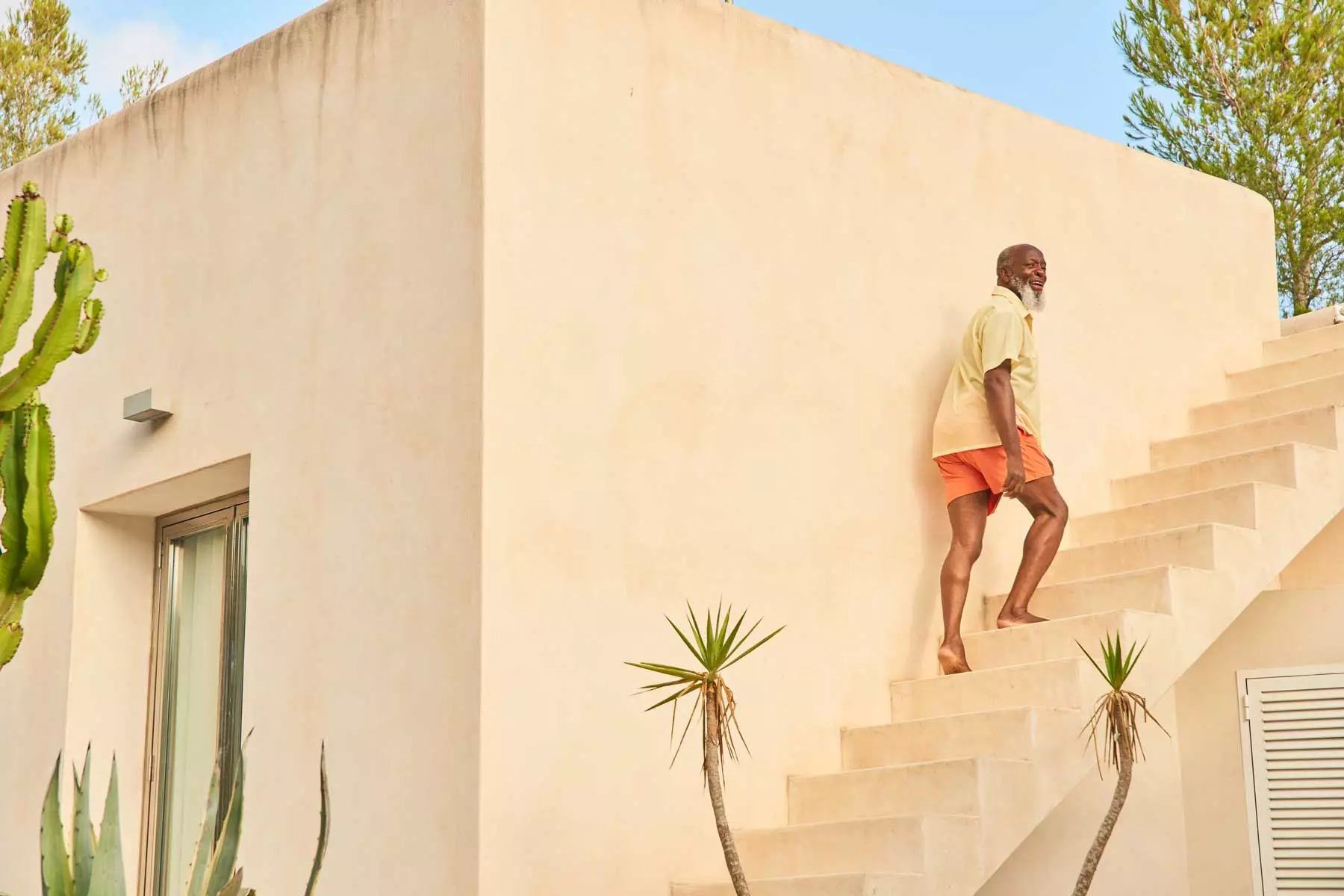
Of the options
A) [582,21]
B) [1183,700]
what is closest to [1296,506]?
[1183,700]

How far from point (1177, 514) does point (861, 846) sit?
9.24 ft

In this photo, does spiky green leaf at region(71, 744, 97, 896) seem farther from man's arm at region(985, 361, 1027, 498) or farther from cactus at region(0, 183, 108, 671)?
man's arm at region(985, 361, 1027, 498)

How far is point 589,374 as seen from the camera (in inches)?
265

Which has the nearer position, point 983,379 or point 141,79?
point 983,379

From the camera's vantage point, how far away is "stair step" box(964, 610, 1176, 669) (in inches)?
279

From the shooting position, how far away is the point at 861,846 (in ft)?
20.5

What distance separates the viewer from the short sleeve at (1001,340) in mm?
7457

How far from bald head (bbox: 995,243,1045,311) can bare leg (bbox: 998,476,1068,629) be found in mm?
911

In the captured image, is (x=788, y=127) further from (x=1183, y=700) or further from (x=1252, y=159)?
(x=1252, y=159)

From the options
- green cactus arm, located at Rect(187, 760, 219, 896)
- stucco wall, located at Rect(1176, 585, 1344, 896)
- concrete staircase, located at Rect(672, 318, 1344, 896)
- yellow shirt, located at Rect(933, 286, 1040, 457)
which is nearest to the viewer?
green cactus arm, located at Rect(187, 760, 219, 896)

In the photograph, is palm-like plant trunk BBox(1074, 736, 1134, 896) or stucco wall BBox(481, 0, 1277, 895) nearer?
palm-like plant trunk BBox(1074, 736, 1134, 896)

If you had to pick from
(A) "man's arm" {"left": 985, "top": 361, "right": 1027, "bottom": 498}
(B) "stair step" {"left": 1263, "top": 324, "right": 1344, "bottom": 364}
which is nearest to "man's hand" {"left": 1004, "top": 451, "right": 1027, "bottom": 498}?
(A) "man's arm" {"left": 985, "top": 361, "right": 1027, "bottom": 498}

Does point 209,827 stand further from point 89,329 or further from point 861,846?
point 861,846

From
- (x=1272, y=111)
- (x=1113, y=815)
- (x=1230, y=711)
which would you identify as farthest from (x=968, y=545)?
(x=1272, y=111)
